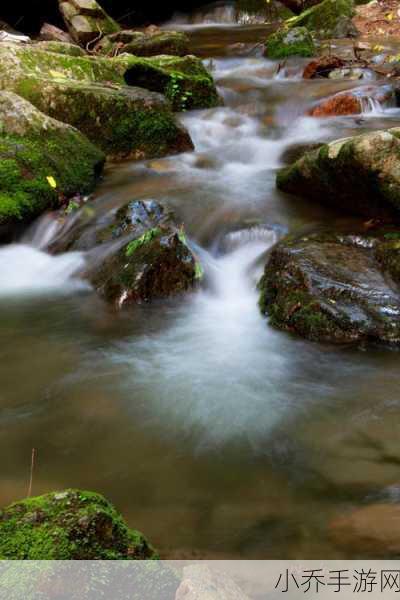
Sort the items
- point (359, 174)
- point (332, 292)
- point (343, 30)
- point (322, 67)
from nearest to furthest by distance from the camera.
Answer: point (332, 292)
point (359, 174)
point (322, 67)
point (343, 30)

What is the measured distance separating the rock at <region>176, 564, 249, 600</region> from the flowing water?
17.8 inches

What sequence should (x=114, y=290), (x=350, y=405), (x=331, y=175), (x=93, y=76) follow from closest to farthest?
(x=350, y=405) → (x=114, y=290) → (x=331, y=175) → (x=93, y=76)

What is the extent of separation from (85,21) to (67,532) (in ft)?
55.9

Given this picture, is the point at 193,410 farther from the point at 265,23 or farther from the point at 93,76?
the point at 265,23

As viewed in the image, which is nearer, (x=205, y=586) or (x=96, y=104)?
(x=205, y=586)

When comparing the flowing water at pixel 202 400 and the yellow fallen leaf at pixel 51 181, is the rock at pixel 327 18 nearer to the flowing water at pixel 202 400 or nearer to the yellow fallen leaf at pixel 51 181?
the flowing water at pixel 202 400

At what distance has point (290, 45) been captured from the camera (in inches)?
521

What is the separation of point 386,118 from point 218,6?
46.6 feet

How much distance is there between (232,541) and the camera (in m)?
2.59

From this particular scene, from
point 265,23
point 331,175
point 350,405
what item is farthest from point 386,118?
point 265,23

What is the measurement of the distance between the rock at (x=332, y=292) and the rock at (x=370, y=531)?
187cm

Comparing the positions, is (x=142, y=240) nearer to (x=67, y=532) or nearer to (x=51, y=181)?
(x=51, y=181)

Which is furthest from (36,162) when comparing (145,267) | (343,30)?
(343,30)

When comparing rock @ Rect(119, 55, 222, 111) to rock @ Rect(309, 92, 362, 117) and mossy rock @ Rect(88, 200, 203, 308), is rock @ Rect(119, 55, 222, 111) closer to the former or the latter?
rock @ Rect(309, 92, 362, 117)
